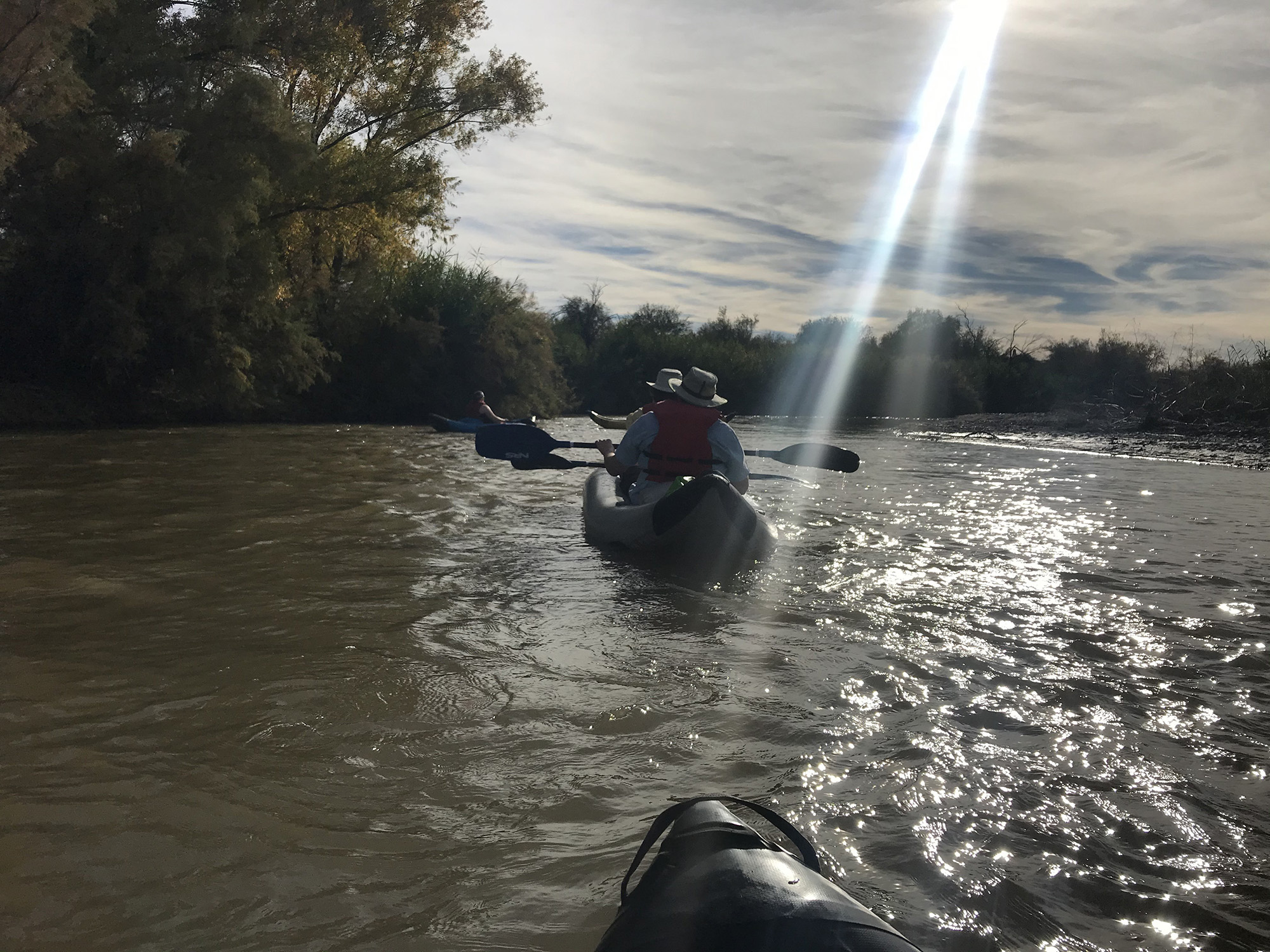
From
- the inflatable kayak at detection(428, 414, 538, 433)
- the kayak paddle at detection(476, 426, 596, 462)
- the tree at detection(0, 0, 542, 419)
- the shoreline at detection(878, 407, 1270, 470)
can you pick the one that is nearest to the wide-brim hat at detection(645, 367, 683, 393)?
the kayak paddle at detection(476, 426, 596, 462)

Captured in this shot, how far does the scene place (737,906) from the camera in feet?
4.77

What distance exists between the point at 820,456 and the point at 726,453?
5.01ft

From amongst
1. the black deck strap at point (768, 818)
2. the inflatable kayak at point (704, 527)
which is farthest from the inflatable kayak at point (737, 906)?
the inflatable kayak at point (704, 527)

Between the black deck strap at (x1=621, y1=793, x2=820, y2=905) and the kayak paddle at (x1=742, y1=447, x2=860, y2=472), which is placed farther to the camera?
the kayak paddle at (x1=742, y1=447, x2=860, y2=472)

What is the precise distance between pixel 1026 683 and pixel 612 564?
10.5ft

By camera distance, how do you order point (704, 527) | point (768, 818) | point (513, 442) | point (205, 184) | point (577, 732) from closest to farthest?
point (768, 818)
point (577, 732)
point (704, 527)
point (513, 442)
point (205, 184)

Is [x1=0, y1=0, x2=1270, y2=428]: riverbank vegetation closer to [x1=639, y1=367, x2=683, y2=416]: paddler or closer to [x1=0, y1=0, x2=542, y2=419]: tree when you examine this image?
[x1=0, y1=0, x2=542, y2=419]: tree

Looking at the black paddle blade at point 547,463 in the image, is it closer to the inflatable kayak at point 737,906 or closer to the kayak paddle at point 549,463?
the kayak paddle at point 549,463

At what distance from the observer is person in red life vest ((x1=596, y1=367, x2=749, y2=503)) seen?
23.6 feet

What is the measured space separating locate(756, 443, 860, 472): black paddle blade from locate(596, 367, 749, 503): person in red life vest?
4.11 ft

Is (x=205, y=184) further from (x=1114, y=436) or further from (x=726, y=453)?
(x=1114, y=436)

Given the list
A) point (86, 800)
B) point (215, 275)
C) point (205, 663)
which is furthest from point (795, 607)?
point (215, 275)

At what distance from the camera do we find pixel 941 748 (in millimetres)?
3324

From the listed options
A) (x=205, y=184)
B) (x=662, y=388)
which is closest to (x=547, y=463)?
(x=662, y=388)
